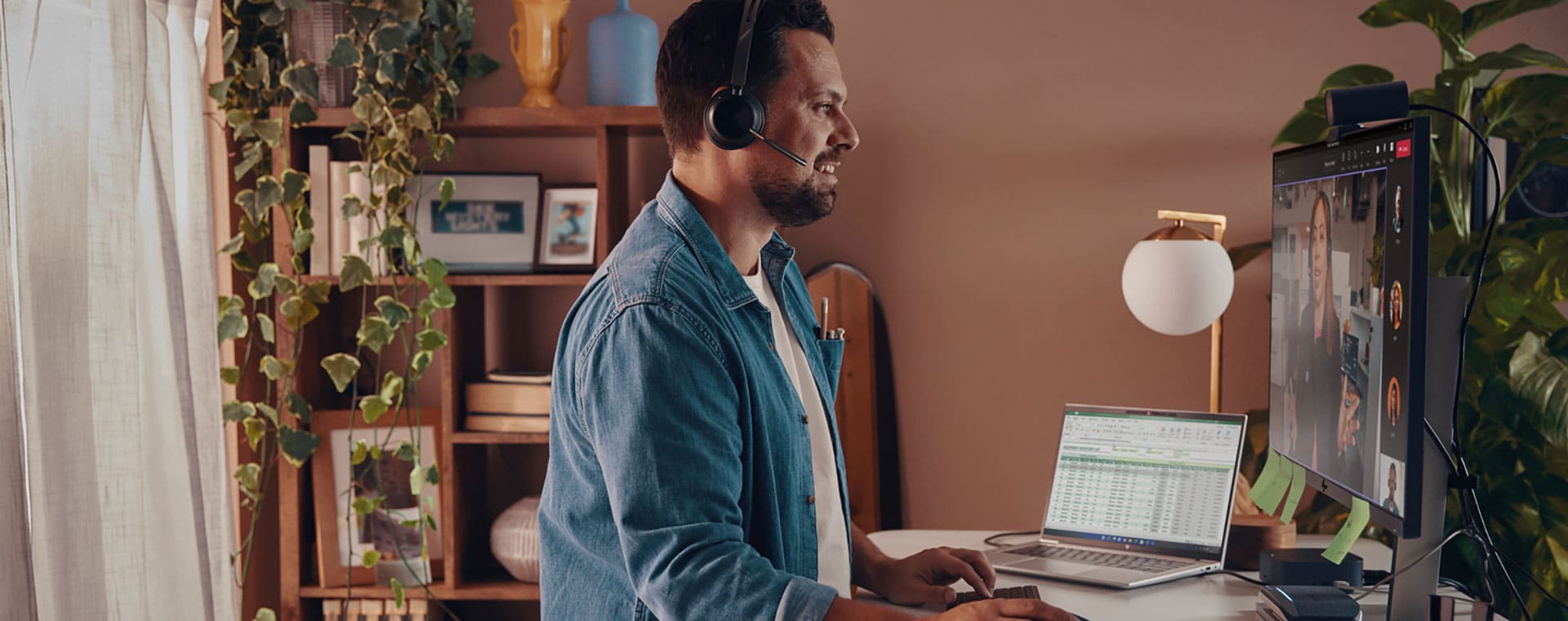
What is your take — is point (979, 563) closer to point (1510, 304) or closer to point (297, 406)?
point (1510, 304)

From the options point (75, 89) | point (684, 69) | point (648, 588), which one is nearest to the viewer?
point (648, 588)

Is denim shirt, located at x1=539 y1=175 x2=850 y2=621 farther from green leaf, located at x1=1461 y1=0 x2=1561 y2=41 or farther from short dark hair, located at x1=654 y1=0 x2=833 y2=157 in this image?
green leaf, located at x1=1461 y1=0 x2=1561 y2=41

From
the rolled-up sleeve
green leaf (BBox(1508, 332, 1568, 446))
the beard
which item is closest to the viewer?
the rolled-up sleeve

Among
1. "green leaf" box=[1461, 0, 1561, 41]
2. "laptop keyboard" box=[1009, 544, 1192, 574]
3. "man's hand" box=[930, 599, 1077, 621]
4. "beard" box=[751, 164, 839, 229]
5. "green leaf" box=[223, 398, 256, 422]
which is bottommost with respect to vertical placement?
"laptop keyboard" box=[1009, 544, 1192, 574]

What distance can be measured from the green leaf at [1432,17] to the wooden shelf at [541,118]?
1427 millimetres

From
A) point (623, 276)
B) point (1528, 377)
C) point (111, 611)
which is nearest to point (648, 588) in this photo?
point (623, 276)

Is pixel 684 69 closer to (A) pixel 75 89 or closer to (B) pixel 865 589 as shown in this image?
(B) pixel 865 589

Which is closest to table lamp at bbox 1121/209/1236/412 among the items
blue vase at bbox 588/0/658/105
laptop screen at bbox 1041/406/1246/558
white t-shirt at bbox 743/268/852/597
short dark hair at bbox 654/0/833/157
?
laptop screen at bbox 1041/406/1246/558

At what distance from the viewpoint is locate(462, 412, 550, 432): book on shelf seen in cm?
253

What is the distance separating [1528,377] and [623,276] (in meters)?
1.62

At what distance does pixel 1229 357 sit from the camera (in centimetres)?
264

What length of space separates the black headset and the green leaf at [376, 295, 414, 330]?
1.40 meters

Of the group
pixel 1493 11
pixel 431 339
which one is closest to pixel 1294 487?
pixel 1493 11

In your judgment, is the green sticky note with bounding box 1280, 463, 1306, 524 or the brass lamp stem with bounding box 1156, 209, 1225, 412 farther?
the brass lamp stem with bounding box 1156, 209, 1225, 412
